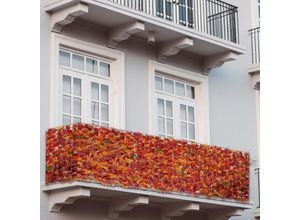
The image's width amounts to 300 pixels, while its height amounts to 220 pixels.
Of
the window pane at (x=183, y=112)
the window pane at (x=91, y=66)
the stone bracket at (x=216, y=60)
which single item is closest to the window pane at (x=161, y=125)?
the window pane at (x=183, y=112)

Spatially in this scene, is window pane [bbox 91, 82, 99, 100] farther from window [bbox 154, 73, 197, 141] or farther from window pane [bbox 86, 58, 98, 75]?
window [bbox 154, 73, 197, 141]

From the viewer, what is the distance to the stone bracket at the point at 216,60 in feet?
58.5

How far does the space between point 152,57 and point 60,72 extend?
2.90 meters

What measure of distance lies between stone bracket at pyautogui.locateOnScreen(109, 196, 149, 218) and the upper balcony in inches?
140

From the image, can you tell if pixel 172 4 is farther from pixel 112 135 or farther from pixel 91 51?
pixel 112 135

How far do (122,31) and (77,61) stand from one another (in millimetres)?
1218

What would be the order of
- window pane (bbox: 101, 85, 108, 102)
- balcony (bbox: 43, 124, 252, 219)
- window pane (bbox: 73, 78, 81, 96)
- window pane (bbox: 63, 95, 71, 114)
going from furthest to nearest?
window pane (bbox: 101, 85, 108, 102) → window pane (bbox: 73, 78, 81, 96) → window pane (bbox: 63, 95, 71, 114) → balcony (bbox: 43, 124, 252, 219)

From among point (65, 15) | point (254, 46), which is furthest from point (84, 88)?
point (254, 46)

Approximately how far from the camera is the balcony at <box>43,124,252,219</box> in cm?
1377

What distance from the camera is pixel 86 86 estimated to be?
1541cm

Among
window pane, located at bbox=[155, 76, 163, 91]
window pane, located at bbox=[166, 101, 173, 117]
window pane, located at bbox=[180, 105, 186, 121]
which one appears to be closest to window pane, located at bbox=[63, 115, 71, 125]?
window pane, located at bbox=[155, 76, 163, 91]
